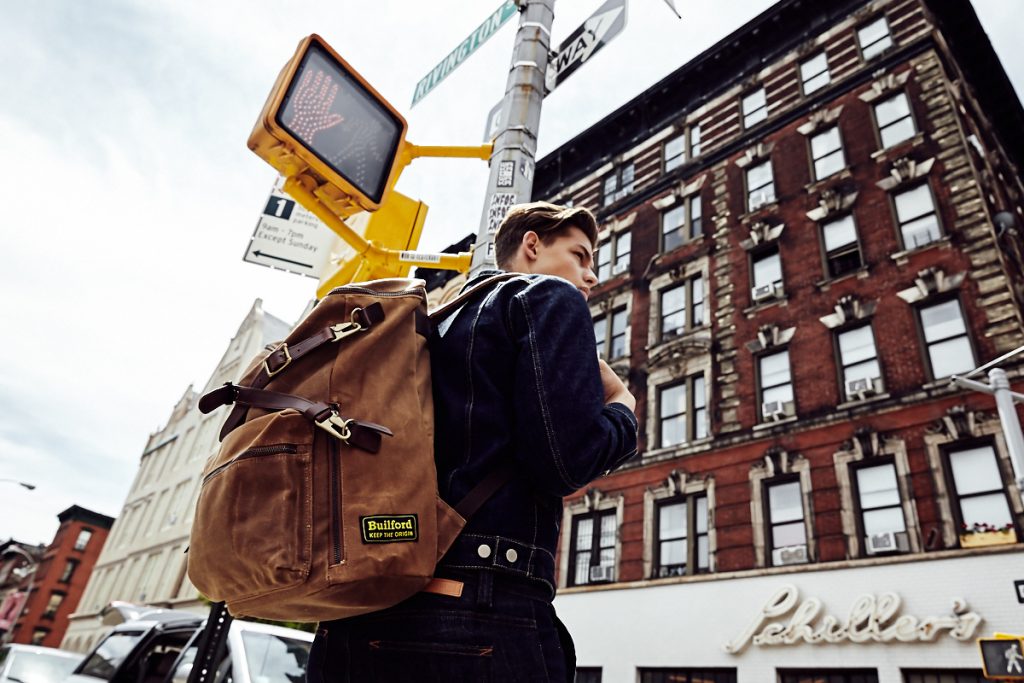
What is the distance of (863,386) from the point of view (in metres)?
16.5

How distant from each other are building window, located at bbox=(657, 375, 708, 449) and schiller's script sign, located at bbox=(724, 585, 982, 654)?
5.45m

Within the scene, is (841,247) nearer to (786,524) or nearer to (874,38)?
(874,38)

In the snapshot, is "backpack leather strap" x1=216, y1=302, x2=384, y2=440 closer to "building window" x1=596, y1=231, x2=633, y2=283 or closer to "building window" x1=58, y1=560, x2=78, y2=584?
"building window" x1=596, y1=231, x2=633, y2=283

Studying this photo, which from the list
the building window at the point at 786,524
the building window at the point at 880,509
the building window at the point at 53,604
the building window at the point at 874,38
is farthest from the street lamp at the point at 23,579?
the building window at the point at 874,38

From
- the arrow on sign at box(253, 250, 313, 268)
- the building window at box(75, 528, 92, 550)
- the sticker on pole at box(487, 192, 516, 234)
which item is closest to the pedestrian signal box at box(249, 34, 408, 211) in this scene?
the sticker on pole at box(487, 192, 516, 234)

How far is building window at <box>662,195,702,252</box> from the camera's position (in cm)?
2381

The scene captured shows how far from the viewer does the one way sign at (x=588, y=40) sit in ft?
15.1

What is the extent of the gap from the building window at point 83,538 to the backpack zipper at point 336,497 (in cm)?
9089

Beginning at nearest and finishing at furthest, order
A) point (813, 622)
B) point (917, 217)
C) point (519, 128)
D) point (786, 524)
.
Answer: point (519, 128) < point (813, 622) < point (786, 524) < point (917, 217)

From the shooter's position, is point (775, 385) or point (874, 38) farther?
point (874, 38)

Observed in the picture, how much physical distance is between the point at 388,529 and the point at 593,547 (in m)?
21.1

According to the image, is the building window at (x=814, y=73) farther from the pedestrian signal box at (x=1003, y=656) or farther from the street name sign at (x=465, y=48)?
the street name sign at (x=465, y=48)

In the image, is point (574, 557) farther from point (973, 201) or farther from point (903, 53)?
point (903, 53)

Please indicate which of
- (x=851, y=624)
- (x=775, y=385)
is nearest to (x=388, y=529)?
(x=851, y=624)
